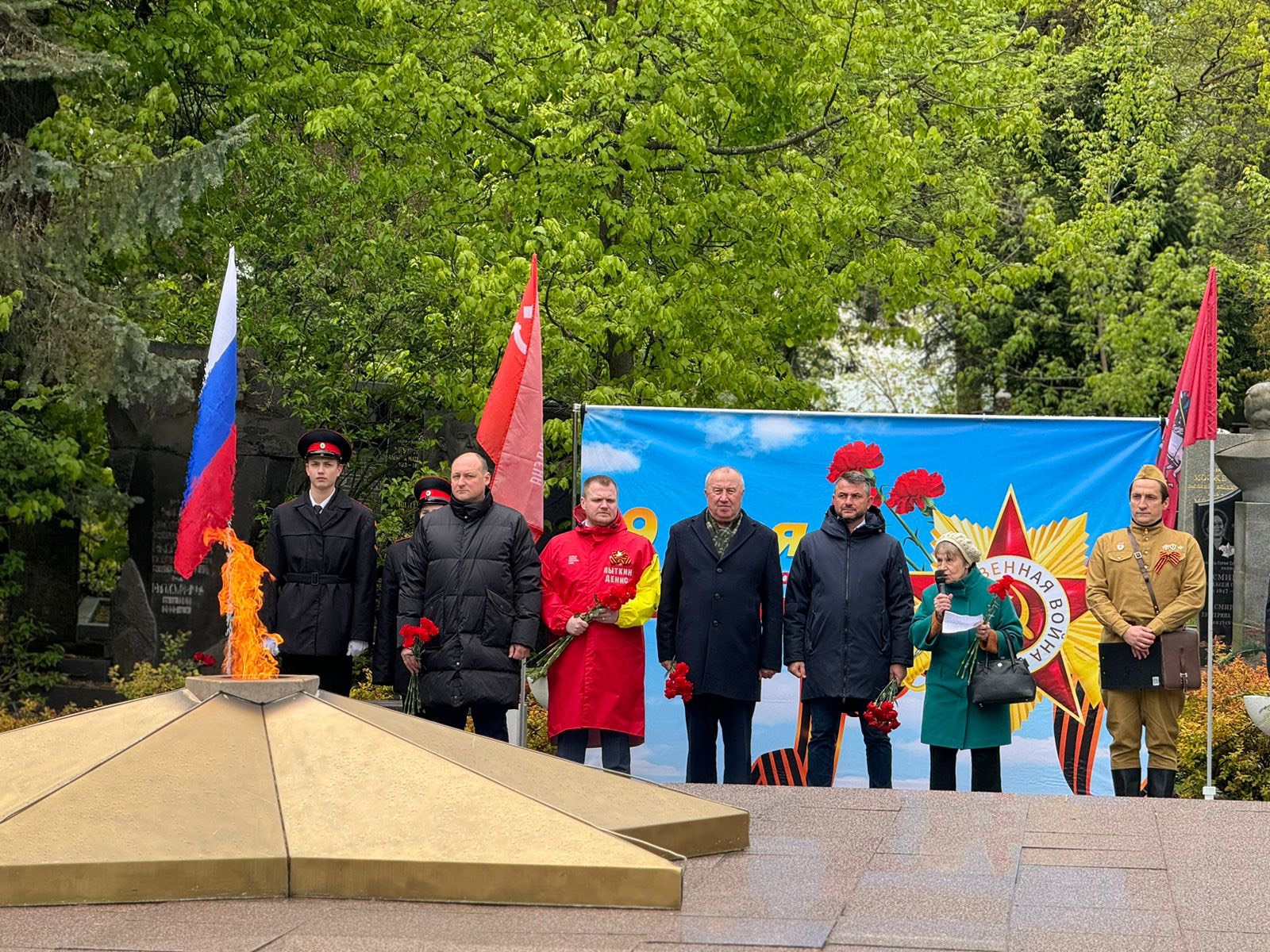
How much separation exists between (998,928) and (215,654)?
994 cm

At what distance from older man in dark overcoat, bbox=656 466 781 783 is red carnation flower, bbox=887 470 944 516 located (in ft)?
3.37

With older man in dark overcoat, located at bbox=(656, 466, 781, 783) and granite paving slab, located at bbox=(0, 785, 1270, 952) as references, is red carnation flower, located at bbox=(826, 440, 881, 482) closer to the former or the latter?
older man in dark overcoat, located at bbox=(656, 466, 781, 783)

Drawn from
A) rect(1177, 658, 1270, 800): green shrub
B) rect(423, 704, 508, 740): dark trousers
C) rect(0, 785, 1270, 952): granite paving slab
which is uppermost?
rect(423, 704, 508, 740): dark trousers

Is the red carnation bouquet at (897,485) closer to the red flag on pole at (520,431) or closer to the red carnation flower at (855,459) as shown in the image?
the red carnation flower at (855,459)

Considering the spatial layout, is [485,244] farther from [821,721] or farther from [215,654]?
[821,721]

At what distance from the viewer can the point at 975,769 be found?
7555 millimetres

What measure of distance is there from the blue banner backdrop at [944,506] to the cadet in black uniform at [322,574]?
1.69 meters

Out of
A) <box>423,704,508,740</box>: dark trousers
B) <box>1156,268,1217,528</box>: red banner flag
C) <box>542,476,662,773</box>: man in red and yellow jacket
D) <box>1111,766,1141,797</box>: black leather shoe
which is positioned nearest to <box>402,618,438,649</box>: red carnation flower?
<box>423,704,508,740</box>: dark trousers

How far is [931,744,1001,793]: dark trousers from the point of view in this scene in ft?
24.4

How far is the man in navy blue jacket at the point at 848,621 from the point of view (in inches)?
295

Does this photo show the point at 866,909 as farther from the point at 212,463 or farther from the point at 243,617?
the point at 212,463

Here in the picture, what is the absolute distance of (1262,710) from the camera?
712 centimetres

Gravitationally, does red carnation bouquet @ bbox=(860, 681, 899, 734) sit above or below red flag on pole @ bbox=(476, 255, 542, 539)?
below

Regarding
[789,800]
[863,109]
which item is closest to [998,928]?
[789,800]
